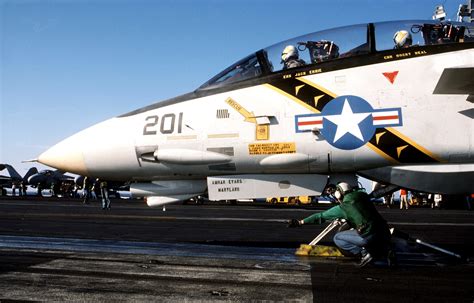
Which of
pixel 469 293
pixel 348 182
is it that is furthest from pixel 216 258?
pixel 469 293

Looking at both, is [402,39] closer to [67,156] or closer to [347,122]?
[347,122]

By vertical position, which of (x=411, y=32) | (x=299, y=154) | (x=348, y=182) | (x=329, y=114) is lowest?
(x=348, y=182)

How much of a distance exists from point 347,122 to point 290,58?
1.69 metres

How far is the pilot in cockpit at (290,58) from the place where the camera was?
8.26m

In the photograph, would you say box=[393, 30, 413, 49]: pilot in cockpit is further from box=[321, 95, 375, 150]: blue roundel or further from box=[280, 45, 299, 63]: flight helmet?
box=[280, 45, 299, 63]: flight helmet

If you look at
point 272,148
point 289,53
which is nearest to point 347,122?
point 272,148

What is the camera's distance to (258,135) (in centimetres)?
795

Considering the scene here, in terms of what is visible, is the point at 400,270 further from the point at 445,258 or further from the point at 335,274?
the point at 445,258

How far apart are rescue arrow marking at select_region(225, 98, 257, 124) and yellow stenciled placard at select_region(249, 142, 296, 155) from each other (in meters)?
0.45

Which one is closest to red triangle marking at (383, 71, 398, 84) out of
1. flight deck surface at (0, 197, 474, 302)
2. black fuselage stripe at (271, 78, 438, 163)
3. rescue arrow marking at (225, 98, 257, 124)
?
black fuselage stripe at (271, 78, 438, 163)

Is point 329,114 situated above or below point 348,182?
above

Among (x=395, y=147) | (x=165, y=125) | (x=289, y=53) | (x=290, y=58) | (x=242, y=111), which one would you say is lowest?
(x=395, y=147)

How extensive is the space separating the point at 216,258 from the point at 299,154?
8.08 ft

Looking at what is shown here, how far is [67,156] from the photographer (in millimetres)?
8758
